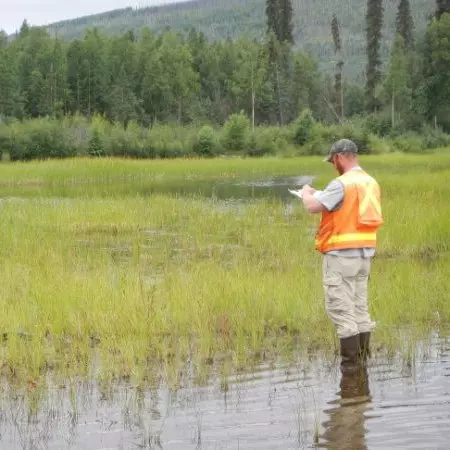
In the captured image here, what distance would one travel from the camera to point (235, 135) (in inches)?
2360

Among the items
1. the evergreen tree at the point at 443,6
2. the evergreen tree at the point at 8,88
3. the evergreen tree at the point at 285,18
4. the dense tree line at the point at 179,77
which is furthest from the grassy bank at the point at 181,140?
the evergreen tree at the point at 285,18

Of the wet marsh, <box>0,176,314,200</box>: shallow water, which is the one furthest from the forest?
the wet marsh

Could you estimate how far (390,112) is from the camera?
245 ft

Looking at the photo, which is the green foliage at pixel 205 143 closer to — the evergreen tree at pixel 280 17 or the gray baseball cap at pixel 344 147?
the evergreen tree at pixel 280 17

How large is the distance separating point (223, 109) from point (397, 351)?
87.3 metres

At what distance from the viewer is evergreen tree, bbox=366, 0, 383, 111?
82.4 metres

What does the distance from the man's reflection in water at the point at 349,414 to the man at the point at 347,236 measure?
279 mm

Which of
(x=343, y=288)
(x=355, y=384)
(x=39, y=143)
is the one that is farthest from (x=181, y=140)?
(x=355, y=384)

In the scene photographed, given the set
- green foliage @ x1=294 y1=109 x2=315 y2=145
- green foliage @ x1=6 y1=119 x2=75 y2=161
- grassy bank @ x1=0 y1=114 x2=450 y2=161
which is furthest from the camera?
green foliage @ x1=294 y1=109 x2=315 y2=145

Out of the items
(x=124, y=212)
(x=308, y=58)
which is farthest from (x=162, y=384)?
(x=308, y=58)

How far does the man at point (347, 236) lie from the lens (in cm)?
720

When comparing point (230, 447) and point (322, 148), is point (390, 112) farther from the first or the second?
point (230, 447)

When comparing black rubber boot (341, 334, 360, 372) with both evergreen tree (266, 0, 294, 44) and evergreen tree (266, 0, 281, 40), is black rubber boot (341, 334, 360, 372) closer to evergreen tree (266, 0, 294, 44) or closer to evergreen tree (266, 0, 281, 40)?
evergreen tree (266, 0, 294, 44)

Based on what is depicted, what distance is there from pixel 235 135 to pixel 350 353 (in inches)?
2090
